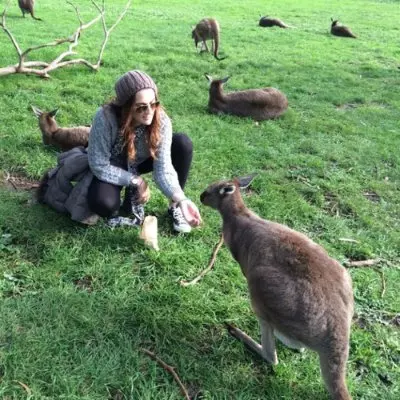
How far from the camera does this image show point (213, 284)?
340 cm

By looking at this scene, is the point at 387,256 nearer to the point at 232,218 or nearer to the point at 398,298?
the point at 398,298

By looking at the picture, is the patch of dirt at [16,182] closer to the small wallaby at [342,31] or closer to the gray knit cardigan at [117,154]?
the gray knit cardigan at [117,154]

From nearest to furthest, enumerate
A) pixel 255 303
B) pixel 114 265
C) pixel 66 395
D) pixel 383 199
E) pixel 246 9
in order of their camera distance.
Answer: pixel 66 395, pixel 255 303, pixel 114 265, pixel 383 199, pixel 246 9

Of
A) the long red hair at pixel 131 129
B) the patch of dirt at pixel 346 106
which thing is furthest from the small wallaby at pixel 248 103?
the long red hair at pixel 131 129

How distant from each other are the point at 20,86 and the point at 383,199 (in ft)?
16.1

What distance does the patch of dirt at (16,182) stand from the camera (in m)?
4.37

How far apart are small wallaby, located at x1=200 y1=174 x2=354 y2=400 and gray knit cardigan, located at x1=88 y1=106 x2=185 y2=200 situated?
1.05m

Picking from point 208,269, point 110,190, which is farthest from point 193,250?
point 110,190

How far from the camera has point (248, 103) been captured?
666cm

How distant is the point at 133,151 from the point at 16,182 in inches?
57.1

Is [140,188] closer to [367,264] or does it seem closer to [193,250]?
[193,250]

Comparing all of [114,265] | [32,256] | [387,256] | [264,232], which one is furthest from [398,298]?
[32,256]

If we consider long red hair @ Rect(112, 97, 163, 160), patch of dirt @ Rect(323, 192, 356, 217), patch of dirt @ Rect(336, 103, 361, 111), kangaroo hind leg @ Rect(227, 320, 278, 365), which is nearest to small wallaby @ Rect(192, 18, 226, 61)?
patch of dirt @ Rect(336, 103, 361, 111)

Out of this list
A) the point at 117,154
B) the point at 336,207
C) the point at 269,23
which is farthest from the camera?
the point at 269,23
